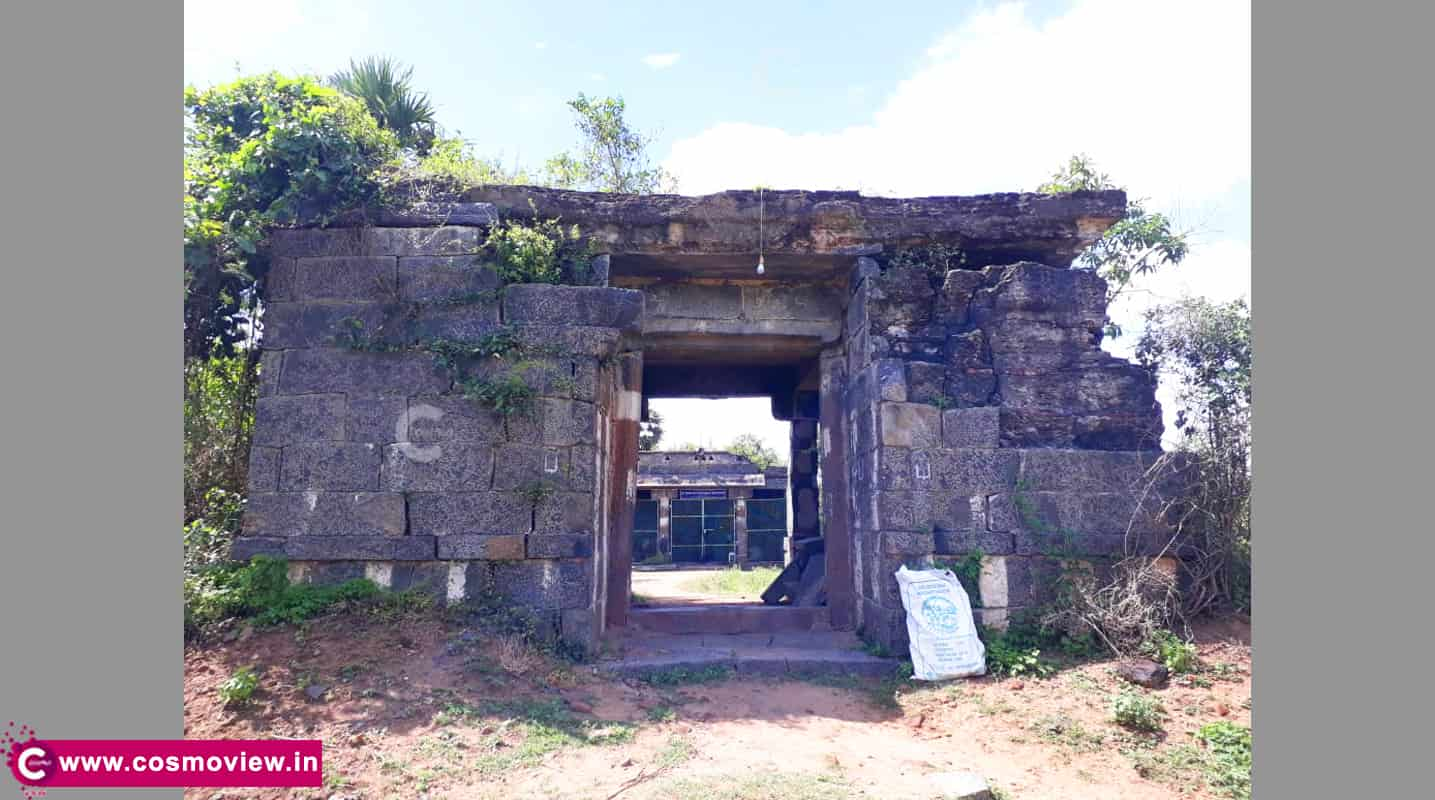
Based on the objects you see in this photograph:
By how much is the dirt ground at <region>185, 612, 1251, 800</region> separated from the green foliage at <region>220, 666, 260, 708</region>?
6 cm

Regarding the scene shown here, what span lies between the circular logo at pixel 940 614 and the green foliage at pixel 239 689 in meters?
4.32

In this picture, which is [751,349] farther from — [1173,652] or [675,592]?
[675,592]

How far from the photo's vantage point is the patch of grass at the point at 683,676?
223 inches

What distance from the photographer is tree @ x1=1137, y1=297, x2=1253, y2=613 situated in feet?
20.3

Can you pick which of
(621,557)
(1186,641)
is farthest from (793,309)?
(1186,641)

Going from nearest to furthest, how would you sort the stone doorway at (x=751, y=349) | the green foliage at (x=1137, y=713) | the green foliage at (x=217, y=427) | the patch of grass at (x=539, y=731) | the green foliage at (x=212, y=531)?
1. the patch of grass at (x=539, y=731)
2. the green foliage at (x=1137, y=713)
3. the green foliage at (x=212, y=531)
4. the green foliage at (x=217, y=427)
5. the stone doorway at (x=751, y=349)

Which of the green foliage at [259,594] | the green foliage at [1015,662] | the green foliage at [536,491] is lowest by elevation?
the green foliage at [1015,662]

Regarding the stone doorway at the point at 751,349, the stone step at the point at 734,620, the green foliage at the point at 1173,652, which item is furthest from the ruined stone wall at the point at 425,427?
the green foliage at the point at 1173,652

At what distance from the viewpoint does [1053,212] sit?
22.1 ft

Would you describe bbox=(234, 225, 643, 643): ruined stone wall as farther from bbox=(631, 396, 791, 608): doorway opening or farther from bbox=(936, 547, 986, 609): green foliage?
bbox=(631, 396, 791, 608): doorway opening

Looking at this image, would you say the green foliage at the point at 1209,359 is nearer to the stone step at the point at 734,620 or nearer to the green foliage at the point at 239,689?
the stone step at the point at 734,620

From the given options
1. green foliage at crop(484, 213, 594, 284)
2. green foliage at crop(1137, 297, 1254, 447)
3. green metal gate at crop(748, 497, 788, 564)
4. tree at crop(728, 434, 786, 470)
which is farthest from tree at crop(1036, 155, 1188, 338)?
tree at crop(728, 434, 786, 470)

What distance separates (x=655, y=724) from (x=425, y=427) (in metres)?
2.69

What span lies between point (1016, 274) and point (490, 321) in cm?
416
